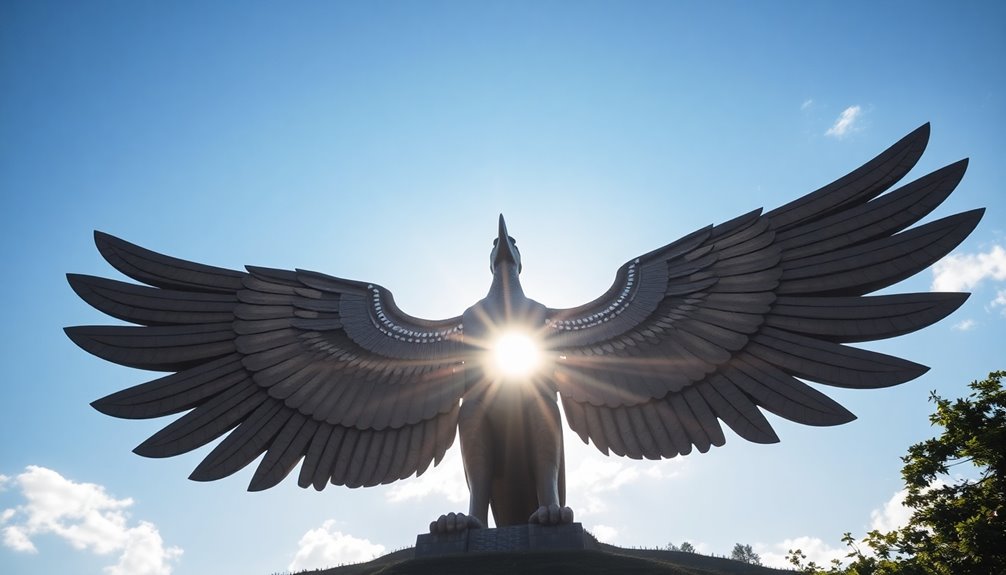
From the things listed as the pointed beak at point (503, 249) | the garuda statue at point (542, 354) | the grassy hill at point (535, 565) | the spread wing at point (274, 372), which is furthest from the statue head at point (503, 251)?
the grassy hill at point (535, 565)

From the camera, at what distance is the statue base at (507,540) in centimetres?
999

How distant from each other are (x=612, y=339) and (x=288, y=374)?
17.6ft

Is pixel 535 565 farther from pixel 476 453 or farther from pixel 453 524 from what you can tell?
pixel 476 453

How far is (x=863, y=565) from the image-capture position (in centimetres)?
1113

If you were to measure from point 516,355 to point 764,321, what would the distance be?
393 centimetres

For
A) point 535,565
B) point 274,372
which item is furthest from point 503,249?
point 535,565

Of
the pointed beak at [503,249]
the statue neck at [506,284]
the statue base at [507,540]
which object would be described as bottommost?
the statue base at [507,540]

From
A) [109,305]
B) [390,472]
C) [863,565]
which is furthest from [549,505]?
[109,305]

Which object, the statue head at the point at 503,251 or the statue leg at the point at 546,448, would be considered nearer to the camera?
the statue leg at the point at 546,448

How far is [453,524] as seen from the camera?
10.3 m

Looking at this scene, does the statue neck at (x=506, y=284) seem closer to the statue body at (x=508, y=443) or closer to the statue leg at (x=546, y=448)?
the statue body at (x=508, y=443)

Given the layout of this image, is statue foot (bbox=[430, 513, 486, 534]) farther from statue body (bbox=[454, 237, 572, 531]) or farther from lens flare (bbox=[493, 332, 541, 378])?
lens flare (bbox=[493, 332, 541, 378])

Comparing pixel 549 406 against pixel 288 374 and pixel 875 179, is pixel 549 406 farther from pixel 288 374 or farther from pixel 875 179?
pixel 875 179

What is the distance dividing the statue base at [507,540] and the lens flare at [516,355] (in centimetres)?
261
